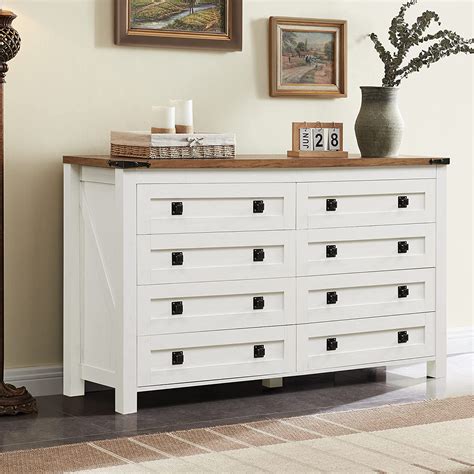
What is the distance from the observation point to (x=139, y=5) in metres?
4.20

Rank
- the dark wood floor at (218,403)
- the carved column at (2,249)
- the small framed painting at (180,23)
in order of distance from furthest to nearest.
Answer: the small framed painting at (180,23)
the carved column at (2,249)
the dark wood floor at (218,403)

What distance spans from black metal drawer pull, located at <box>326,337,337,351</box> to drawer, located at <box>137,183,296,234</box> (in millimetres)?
458

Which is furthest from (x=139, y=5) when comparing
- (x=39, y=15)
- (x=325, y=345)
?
(x=325, y=345)

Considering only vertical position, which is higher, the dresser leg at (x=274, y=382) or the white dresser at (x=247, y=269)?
the white dresser at (x=247, y=269)

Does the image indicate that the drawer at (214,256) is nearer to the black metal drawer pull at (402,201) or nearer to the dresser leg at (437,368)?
the black metal drawer pull at (402,201)

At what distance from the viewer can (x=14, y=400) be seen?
375cm

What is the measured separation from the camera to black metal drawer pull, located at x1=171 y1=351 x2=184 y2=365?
150 inches

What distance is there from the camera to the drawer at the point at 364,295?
13.3ft

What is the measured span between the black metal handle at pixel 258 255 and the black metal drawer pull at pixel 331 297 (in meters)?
0.31

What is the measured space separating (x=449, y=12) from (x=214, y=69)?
120 centimetres

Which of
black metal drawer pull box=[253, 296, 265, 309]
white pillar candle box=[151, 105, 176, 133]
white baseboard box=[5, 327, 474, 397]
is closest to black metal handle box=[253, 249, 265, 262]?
black metal drawer pull box=[253, 296, 265, 309]

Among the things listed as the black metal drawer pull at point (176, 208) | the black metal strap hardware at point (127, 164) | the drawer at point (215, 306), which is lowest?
the drawer at point (215, 306)

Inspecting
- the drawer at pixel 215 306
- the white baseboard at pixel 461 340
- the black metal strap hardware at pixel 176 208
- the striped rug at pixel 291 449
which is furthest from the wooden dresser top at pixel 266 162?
the white baseboard at pixel 461 340

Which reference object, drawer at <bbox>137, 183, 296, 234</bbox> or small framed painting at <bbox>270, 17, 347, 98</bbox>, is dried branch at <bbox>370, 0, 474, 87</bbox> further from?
drawer at <bbox>137, 183, 296, 234</bbox>
